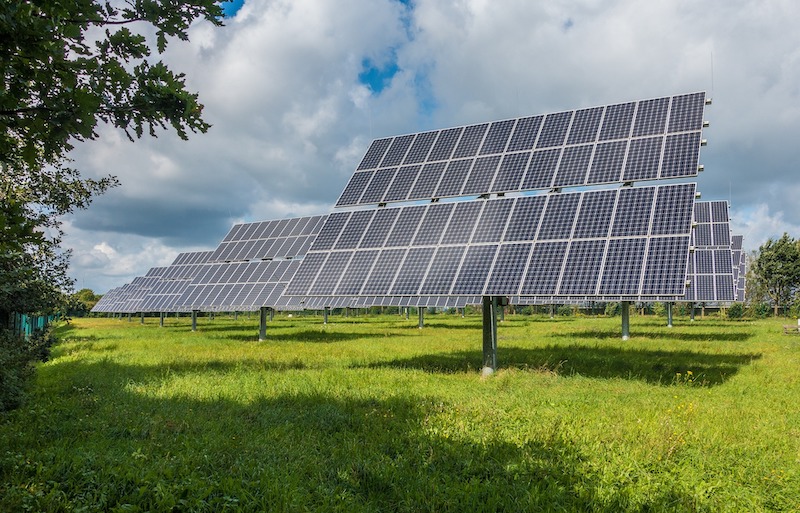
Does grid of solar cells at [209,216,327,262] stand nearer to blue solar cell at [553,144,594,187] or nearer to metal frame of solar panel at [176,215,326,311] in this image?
metal frame of solar panel at [176,215,326,311]

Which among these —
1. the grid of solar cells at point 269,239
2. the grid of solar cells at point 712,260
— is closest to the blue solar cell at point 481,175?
the grid of solar cells at point 269,239

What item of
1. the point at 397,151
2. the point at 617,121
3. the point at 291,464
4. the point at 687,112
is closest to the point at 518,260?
the point at 617,121

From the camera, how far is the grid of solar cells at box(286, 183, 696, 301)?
42.8 feet

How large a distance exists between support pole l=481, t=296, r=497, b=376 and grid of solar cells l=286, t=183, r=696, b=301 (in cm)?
141

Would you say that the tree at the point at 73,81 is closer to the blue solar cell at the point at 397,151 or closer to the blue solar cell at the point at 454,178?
the blue solar cell at the point at 454,178

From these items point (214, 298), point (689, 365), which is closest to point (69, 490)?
point (689, 365)

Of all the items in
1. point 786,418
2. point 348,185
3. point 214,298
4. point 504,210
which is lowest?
point 786,418

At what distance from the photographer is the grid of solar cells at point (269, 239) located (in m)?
35.8

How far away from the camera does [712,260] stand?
118 feet

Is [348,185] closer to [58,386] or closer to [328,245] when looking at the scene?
[328,245]

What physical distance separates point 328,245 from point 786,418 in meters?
13.1

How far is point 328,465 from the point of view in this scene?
7.89 metres

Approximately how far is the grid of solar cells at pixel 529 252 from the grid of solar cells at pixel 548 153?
2.76 feet

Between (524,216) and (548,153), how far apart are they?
3.08 metres
